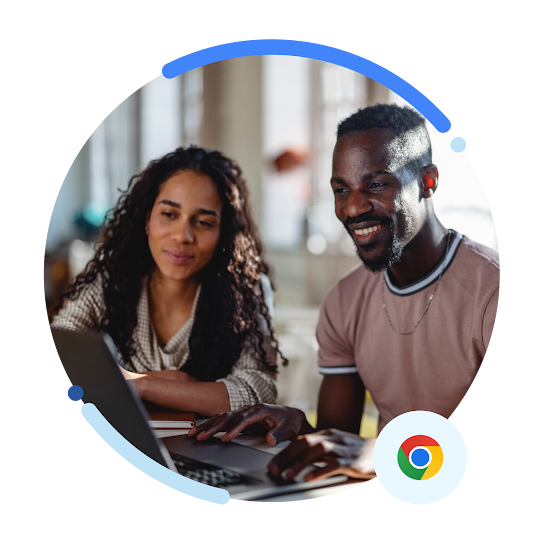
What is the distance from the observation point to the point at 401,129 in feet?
3.92

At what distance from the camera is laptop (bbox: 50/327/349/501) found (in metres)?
1.16

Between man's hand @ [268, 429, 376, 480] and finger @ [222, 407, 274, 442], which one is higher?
finger @ [222, 407, 274, 442]

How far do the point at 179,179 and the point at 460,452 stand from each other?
87 cm

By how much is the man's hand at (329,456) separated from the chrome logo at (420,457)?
72 millimetres

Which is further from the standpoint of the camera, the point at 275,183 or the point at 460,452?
the point at 275,183

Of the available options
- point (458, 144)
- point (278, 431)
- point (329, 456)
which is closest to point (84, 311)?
point (278, 431)

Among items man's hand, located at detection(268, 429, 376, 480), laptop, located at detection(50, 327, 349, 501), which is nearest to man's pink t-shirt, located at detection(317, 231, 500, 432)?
man's hand, located at detection(268, 429, 376, 480)

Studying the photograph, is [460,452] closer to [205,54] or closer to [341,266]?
[341,266]

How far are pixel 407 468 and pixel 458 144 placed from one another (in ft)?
2.41

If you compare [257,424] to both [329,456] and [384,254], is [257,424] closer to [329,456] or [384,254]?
[329,456]

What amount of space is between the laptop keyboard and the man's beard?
534mm

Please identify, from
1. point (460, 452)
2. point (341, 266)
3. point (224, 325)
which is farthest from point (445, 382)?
point (224, 325)

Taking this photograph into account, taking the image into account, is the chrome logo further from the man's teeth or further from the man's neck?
the man's teeth

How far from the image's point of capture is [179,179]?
4.05 ft
